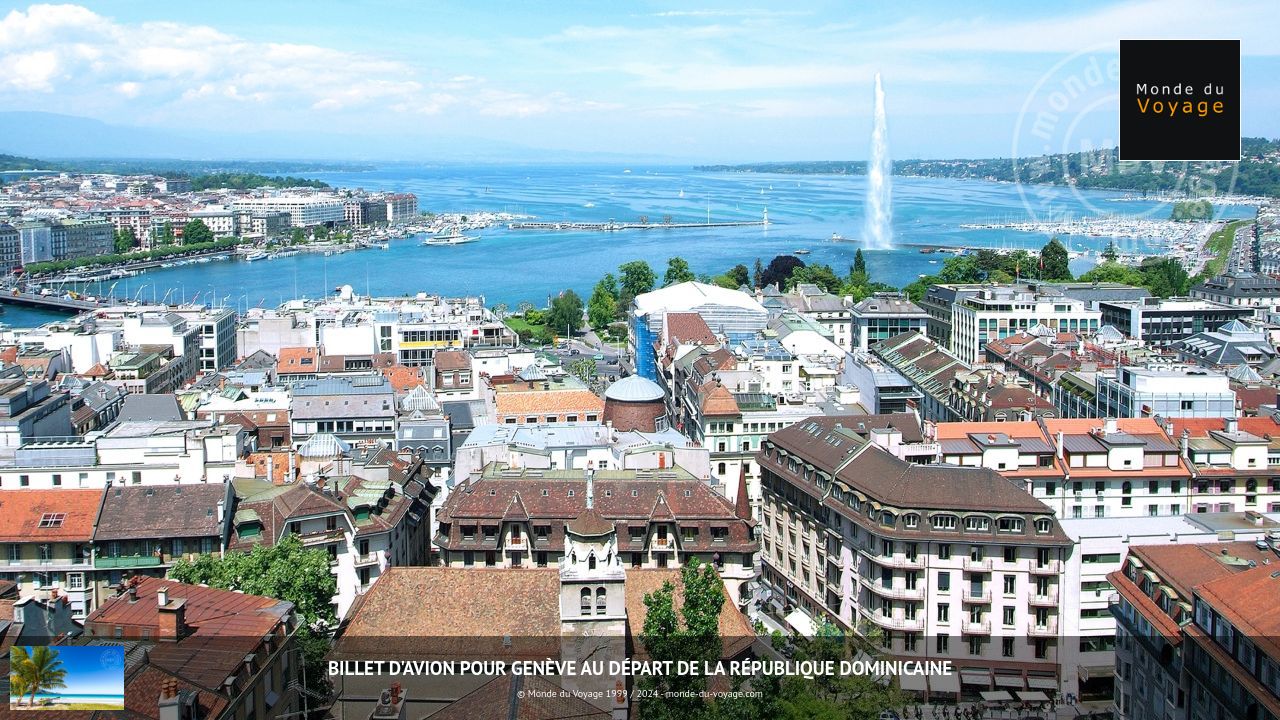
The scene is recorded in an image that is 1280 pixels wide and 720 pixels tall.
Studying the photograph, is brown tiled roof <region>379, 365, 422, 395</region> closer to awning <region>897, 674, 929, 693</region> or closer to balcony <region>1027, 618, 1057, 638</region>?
awning <region>897, 674, 929, 693</region>

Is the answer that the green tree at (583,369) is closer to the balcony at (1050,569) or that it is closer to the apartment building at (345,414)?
the apartment building at (345,414)

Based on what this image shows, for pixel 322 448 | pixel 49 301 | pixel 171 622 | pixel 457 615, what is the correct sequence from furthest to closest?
pixel 49 301, pixel 322 448, pixel 457 615, pixel 171 622

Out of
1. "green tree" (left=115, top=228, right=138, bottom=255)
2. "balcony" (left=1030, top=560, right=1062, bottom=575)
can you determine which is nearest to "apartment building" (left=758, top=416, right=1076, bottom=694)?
"balcony" (left=1030, top=560, right=1062, bottom=575)

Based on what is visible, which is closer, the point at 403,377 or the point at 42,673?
the point at 42,673

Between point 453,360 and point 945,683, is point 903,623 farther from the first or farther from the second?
point 453,360

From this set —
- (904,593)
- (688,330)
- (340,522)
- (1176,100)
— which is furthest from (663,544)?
(688,330)
